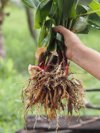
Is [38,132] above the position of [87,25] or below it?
below

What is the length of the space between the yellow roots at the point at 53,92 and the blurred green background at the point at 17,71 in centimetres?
10

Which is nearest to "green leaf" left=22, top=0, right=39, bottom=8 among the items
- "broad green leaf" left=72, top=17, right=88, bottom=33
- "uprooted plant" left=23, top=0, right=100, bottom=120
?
"uprooted plant" left=23, top=0, right=100, bottom=120

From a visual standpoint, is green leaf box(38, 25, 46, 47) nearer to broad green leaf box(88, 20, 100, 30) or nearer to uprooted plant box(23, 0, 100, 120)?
uprooted plant box(23, 0, 100, 120)

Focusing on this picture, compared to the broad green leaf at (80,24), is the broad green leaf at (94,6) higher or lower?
higher

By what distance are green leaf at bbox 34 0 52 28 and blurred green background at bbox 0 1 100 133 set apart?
39cm

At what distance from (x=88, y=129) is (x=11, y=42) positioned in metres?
10.3

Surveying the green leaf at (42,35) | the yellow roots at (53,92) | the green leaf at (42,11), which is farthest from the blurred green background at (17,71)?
the green leaf at (42,11)

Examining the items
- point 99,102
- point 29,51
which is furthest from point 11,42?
point 99,102

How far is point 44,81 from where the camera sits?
115 inches

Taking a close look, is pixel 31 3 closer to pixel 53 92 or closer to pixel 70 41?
pixel 70 41

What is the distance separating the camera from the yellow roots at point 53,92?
292 centimetres

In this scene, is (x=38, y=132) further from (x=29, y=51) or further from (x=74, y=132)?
(x=29, y=51)

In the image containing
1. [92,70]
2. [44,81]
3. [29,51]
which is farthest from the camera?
[29,51]

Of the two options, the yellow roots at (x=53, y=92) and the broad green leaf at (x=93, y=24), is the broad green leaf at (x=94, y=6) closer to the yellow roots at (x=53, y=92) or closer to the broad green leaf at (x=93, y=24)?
the broad green leaf at (x=93, y=24)
